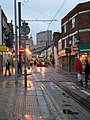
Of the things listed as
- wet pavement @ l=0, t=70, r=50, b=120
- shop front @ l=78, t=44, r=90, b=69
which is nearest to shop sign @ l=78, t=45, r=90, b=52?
shop front @ l=78, t=44, r=90, b=69

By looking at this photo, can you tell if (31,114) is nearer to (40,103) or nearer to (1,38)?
(40,103)

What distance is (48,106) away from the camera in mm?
13086

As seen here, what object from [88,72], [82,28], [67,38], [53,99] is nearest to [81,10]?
[82,28]

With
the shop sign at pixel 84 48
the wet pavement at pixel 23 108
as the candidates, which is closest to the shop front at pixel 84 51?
the shop sign at pixel 84 48

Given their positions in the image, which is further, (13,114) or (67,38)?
(67,38)

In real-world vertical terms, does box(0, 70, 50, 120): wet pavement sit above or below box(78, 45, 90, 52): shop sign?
below

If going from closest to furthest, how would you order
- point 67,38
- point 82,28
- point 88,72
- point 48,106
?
1. point 48,106
2. point 88,72
3. point 82,28
4. point 67,38

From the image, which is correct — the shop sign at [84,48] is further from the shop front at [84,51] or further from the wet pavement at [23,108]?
the wet pavement at [23,108]

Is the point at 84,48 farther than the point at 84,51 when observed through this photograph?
No

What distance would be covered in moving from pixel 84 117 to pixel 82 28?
3837cm

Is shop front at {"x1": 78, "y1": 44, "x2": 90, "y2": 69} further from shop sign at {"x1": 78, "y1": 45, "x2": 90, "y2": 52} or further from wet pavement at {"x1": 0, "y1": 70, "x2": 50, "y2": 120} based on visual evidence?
wet pavement at {"x1": 0, "y1": 70, "x2": 50, "y2": 120}

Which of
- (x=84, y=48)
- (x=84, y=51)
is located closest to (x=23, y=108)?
(x=84, y=48)

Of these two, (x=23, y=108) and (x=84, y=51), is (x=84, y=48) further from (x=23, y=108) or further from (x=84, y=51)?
(x=23, y=108)

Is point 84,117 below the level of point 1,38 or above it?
below
